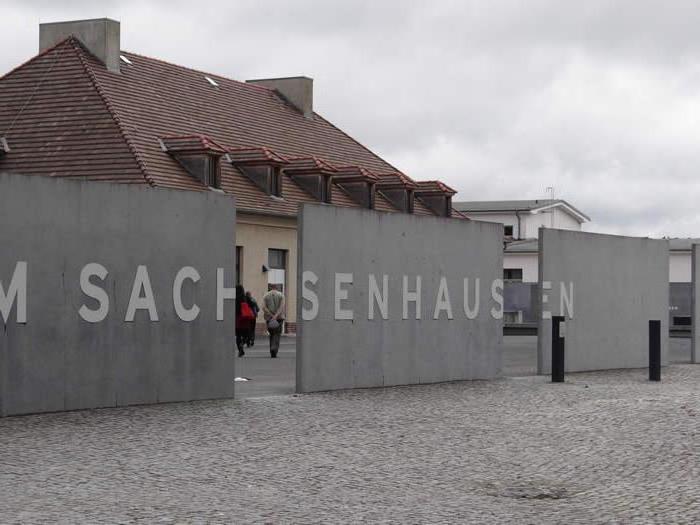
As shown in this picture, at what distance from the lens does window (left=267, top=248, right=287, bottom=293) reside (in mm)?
47906

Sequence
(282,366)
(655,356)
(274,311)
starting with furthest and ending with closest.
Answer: (274,311) < (282,366) < (655,356)

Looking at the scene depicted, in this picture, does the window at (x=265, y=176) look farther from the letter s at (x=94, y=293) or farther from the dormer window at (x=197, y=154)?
the letter s at (x=94, y=293)

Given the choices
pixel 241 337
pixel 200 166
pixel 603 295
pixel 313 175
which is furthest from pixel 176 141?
pixel 603 295

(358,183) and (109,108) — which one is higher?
(109,108)

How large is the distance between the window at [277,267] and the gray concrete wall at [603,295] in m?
23.7

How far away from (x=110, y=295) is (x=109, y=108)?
30617 millimetres

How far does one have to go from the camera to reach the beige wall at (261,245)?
46219mm

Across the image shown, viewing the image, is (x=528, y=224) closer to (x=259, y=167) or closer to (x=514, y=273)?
(x=514, y=273)

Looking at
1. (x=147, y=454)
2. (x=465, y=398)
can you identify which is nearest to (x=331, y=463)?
(x=147, y=454)

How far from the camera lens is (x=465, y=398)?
17.2m

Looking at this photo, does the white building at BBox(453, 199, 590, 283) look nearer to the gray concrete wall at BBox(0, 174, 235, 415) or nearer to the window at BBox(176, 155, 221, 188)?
the window at BBox(176, 155, 221, 188)

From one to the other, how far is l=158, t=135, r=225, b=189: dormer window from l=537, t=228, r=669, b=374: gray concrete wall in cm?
2222

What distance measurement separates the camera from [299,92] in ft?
190

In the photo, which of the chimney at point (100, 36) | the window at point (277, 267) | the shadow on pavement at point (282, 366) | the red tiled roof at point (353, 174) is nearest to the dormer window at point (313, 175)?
Answer: the red tiled roof at point (353, 174)
